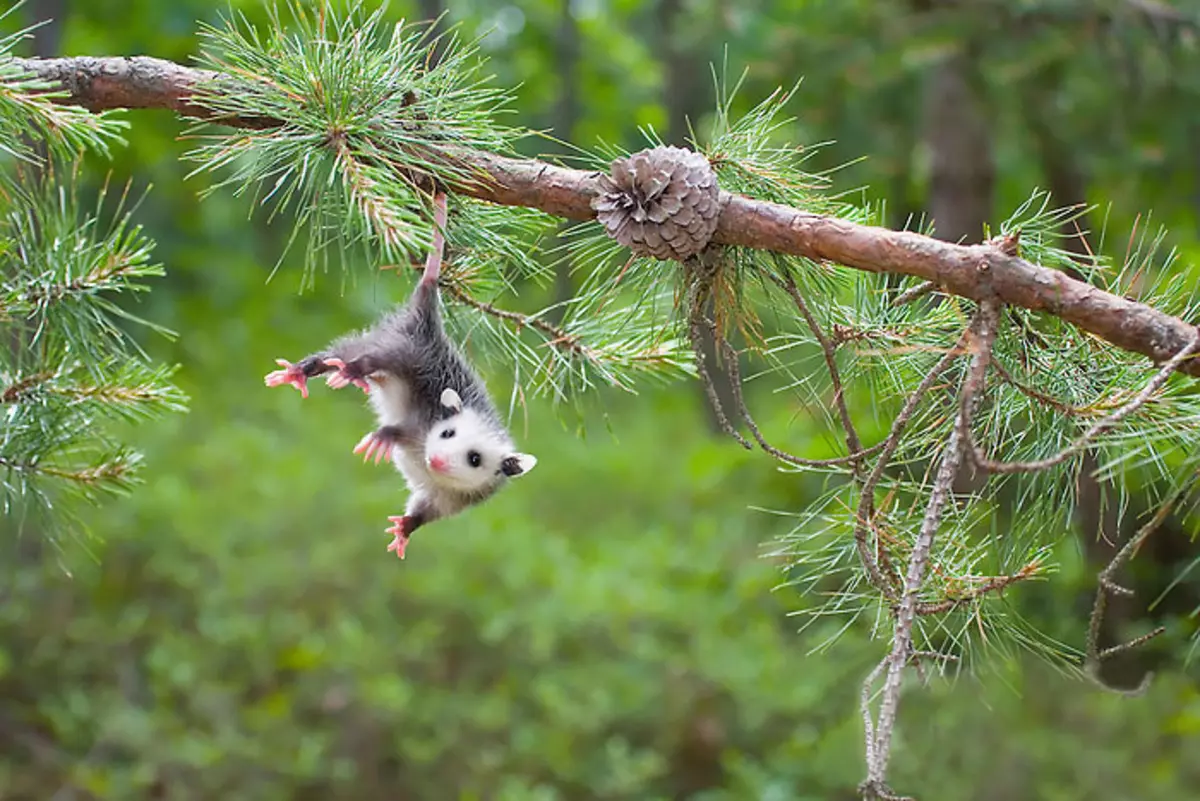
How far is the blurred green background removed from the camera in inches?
160

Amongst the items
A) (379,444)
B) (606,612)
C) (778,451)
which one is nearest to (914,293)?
(778,451)

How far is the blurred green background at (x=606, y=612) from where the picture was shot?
4.07 m

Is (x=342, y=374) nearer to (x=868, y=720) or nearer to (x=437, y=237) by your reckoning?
(x=437, y=237)

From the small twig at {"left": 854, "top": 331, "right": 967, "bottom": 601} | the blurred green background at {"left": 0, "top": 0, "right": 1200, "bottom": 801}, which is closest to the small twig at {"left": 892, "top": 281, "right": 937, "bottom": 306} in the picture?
the small twig at {"left": 854, "top": 331, "right": 967, "bottom": 601}

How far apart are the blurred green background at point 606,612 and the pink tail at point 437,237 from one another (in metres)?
2.56

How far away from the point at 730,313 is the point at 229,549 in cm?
354

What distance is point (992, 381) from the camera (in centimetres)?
147

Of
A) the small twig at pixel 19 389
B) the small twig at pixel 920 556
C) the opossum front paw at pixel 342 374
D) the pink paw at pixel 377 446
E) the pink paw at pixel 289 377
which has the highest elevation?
the small twig at pixel 19 389

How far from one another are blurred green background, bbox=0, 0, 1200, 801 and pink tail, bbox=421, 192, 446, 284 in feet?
8.39

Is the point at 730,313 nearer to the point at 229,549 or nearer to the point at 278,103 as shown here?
the point at 278,103

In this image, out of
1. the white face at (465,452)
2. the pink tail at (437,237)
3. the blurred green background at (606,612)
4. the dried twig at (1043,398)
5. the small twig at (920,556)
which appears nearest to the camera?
the small twig at (920,556)

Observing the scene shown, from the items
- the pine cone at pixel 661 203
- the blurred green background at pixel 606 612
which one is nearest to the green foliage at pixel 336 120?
the pine cone at pixel 661 203

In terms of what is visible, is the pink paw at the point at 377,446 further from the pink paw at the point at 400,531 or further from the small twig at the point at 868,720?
the small twig at the point at 868,720

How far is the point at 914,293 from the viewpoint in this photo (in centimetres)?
147
